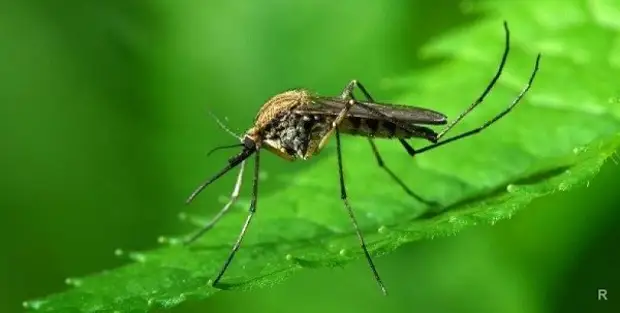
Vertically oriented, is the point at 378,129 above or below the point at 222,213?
above

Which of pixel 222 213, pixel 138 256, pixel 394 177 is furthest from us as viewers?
pixel 222 213

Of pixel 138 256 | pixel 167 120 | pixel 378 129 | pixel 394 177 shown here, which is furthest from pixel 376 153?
pixel 167 120

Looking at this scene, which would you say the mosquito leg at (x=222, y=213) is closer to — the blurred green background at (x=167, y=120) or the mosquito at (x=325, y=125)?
the mosquito at (x=325, y=125)

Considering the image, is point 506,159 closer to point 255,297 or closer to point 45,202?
point 255,297

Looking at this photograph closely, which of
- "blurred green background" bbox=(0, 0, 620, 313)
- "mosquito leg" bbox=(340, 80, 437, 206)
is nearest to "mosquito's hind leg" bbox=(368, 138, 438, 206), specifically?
"mosquito leg" bbox=(340, 80, 437, 206)

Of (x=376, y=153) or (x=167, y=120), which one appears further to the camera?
(x=167, y=120)

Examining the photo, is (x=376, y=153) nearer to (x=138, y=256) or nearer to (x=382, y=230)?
(x=382, y=230)

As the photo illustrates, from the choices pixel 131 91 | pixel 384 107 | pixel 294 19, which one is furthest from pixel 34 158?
pixel 384 107

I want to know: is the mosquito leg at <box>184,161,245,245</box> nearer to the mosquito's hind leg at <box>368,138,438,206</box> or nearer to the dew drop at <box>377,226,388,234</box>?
the mosquito's hind leg at <box>368,138,438,206</box>

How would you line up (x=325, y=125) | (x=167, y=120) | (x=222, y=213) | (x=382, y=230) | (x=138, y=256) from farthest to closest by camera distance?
(x=167, y=120), (x=222, y=213), (x=325, y=125), (x=138, y=256), (x=382, y=230)
